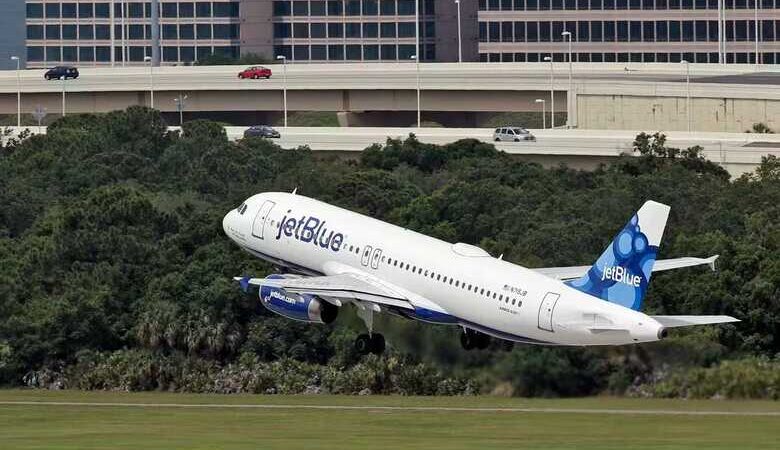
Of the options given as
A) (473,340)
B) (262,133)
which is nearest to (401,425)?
(473,340)

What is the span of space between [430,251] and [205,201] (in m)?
54.9

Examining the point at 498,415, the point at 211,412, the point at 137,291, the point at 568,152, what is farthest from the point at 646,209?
the point at 568,152

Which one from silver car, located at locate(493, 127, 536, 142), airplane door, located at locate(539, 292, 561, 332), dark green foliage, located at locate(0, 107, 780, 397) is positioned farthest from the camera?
silver car, located at locate(493, 127, 536, 142)

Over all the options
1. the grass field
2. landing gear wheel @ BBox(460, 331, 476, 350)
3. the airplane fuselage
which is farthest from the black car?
landing gear wheel @ BBox(460, 331, 476, 350)

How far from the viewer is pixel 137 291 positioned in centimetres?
9925

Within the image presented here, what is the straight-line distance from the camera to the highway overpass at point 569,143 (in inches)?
5586

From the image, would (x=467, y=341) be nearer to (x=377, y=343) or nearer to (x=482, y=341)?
(x=482, y=341)

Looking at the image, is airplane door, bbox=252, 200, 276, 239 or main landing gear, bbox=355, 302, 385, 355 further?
airplane door, bbox=252, 200, 276, 239

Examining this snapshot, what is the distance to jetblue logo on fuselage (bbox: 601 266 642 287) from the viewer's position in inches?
2594

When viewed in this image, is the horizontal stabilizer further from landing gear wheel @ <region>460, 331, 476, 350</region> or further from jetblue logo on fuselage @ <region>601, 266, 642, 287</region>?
landing gear wheel @ <region>460, 331, 476, 350</region>

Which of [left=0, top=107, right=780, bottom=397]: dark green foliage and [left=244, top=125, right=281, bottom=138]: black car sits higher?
[left=244, top=125, right=281, bottom=138]: black car

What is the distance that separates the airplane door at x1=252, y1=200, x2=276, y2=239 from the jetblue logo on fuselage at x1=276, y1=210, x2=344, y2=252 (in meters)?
1.17

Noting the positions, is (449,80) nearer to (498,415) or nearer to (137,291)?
(137,291)

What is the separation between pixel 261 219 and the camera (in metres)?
80.9
